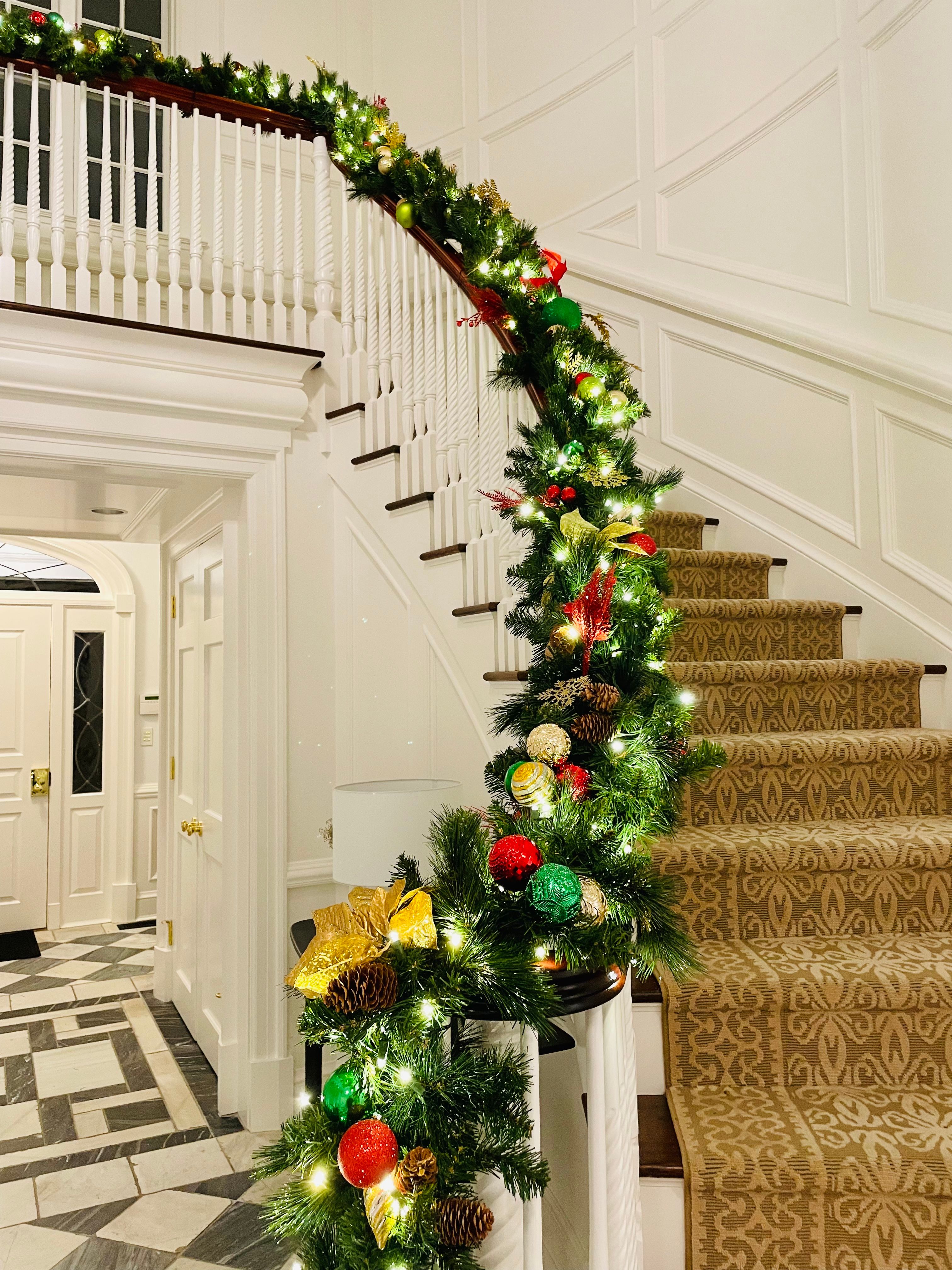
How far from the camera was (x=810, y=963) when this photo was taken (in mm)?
1770

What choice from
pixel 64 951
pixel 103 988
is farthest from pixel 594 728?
pixel 64 951

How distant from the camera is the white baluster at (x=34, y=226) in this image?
8.64 feet

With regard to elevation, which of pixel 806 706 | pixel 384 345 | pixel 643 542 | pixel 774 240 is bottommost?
pixel 806 706

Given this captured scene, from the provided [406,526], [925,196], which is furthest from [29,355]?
[925,196]

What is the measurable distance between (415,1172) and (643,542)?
4.09ft

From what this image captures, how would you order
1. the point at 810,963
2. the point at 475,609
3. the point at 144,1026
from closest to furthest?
the point at 810,963, the point at 475,609, the point at 144,1026

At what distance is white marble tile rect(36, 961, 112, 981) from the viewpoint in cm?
478

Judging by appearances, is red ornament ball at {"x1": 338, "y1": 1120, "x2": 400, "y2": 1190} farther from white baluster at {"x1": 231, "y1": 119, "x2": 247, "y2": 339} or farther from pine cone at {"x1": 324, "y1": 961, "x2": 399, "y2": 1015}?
white baluster at {"x1": 231, "y1": 119, "x2": 247, "y2": 339}

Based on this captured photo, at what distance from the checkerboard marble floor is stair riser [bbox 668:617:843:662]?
78.5 inches

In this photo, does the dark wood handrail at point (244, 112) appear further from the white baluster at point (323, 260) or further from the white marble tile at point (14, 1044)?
the white marble tile at point (14, 1044)

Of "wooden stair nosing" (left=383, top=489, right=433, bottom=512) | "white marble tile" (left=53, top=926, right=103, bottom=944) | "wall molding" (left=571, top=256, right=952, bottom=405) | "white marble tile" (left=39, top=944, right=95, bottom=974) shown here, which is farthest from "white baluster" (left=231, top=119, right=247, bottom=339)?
"white marble tile" (left=53, top=926, right=103, bottom=944)

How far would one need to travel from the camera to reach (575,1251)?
1546 millimetres

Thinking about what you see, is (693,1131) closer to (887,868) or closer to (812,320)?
(887,868)

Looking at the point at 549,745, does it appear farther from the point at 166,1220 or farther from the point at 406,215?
the point at 166,1220
